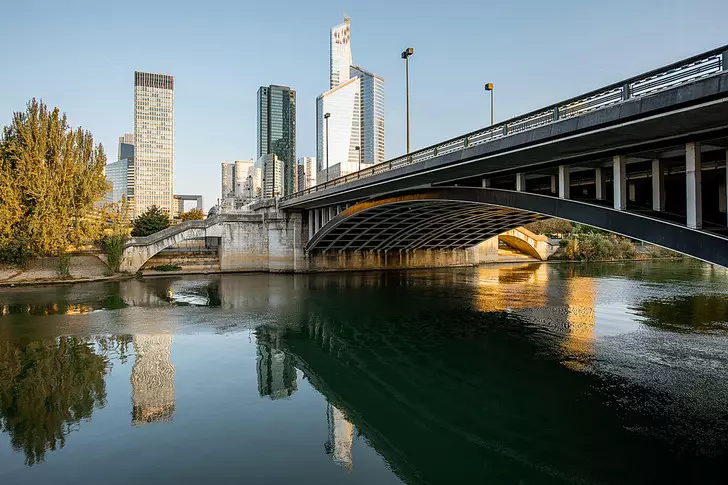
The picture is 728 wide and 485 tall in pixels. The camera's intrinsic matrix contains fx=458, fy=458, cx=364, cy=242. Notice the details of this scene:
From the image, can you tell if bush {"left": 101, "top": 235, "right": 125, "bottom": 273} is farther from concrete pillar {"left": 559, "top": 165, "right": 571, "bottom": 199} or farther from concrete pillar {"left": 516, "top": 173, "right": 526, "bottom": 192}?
concrete pillar {"left": 559, "top": 165, "right": 571, "bottom": 199}

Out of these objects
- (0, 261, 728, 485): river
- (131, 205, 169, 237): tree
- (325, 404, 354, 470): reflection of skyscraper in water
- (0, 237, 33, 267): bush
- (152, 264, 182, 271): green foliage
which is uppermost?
(131, 205, 169, 237): tree

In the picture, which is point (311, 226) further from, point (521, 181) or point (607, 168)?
point (607, 168)

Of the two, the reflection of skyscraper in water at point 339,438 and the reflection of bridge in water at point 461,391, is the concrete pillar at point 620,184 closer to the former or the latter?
the reflection of bridge in water at point 461,391

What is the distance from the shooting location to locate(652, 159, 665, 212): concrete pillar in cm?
1314

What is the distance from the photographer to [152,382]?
565 inches

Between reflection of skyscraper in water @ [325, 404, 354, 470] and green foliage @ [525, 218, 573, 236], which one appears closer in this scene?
reflection of skyscraper in water @ [325, 404, 354, 470]

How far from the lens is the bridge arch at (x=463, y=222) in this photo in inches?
480

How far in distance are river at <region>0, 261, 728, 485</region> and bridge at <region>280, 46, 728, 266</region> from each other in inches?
196

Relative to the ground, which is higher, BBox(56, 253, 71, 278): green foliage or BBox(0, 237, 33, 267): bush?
BBox(0, 237, 33, 267): bush

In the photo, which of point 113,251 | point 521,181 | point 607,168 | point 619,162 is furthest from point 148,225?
point 619,162

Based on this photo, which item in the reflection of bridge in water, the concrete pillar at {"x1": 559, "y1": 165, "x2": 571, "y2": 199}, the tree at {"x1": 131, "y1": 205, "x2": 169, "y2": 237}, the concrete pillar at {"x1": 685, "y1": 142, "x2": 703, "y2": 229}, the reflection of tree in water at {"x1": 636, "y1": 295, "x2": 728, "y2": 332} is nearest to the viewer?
the reflection of bridge in water

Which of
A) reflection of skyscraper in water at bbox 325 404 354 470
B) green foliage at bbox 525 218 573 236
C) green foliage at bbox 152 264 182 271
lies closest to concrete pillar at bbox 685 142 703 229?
reflection of skyscraper in water at bbox 325 404 354 470

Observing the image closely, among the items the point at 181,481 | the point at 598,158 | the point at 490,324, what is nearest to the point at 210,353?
the point at 181,481

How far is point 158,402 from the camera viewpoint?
12688 mm
